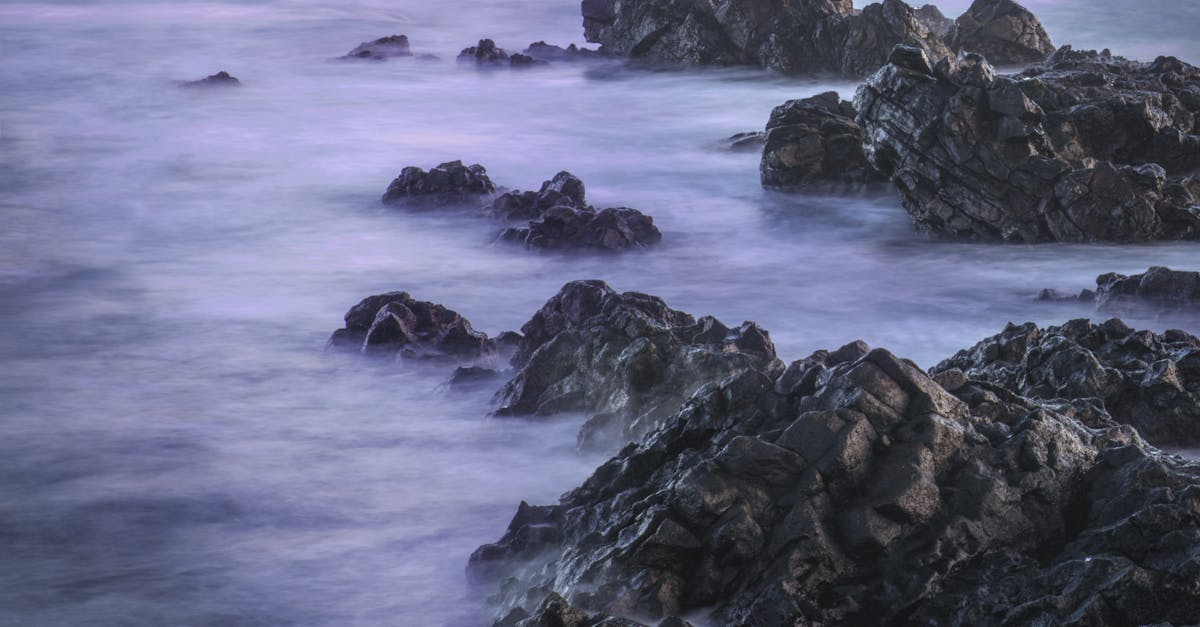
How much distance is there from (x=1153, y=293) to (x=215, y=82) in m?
13.1

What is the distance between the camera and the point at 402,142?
14883mm

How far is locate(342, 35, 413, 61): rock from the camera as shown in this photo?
20.3m

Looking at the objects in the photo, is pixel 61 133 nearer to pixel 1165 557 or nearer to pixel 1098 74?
pixel 1098 74

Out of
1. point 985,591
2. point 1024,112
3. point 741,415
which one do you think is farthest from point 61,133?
point 985,591

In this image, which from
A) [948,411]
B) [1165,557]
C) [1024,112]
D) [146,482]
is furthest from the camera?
[1024,112]

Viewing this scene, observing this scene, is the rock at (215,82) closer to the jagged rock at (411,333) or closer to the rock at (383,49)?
the rock at (383,49)

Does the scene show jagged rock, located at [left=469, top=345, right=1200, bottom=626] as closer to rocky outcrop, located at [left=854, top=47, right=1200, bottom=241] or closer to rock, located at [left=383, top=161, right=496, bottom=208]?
rocky outcrop, located at [left=854, top=47, right=1200, bottom=241]

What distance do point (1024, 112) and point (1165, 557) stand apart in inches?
255

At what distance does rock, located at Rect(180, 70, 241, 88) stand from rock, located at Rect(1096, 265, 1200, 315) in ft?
41.7

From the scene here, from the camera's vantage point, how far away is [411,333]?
8.16m

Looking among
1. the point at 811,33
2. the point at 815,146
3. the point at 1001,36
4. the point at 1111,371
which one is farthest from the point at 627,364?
the point at 1001,36

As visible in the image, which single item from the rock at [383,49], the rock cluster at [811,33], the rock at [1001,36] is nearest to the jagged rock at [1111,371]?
the rock cluster at [811,33]

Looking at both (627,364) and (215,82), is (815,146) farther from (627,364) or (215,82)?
(215,82)

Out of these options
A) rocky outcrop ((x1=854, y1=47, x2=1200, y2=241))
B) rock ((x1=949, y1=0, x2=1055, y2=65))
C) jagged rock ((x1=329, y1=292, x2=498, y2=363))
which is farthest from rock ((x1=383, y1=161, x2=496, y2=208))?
rock ((x1=949, y1=0, x2=1055, y2=65))
